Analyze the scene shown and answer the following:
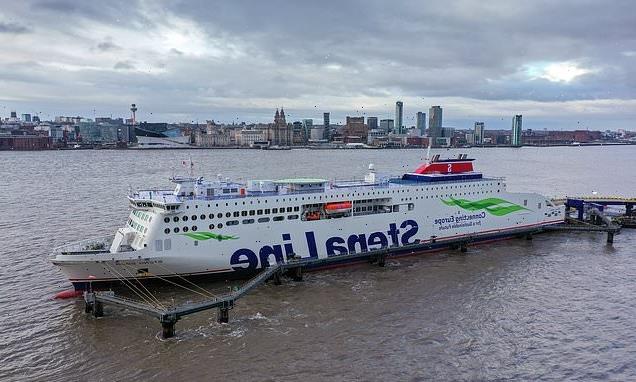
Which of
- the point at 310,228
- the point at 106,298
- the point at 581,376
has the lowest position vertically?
the point at 581,376

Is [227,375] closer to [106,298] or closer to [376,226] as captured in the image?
[106,298]

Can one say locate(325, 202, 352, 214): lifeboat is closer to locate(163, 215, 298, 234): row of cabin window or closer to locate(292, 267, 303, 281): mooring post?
locate(163, 215, 298, 234): row of cabin window

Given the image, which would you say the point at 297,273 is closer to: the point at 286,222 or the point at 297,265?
the point at 297,265

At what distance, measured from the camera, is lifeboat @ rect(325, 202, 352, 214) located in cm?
2448

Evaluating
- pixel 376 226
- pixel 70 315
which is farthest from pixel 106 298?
pixel 376 226

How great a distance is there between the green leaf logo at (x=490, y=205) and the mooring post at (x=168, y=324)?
18101mm

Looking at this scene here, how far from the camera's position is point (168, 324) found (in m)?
16.3

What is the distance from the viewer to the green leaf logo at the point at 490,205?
95.7 ft

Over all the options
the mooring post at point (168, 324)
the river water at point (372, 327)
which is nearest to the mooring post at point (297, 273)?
the river water at point (372, 327)

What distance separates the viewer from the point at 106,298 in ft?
58.4

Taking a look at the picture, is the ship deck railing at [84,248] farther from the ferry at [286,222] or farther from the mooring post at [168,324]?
the mooring post at [168,324]

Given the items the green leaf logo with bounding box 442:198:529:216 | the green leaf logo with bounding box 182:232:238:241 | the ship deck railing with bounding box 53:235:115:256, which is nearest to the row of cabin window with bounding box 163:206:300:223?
the green leaf logo with bounding box 182:232:238:241

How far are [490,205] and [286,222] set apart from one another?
48.3 ft

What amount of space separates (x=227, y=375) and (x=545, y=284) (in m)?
16.3
